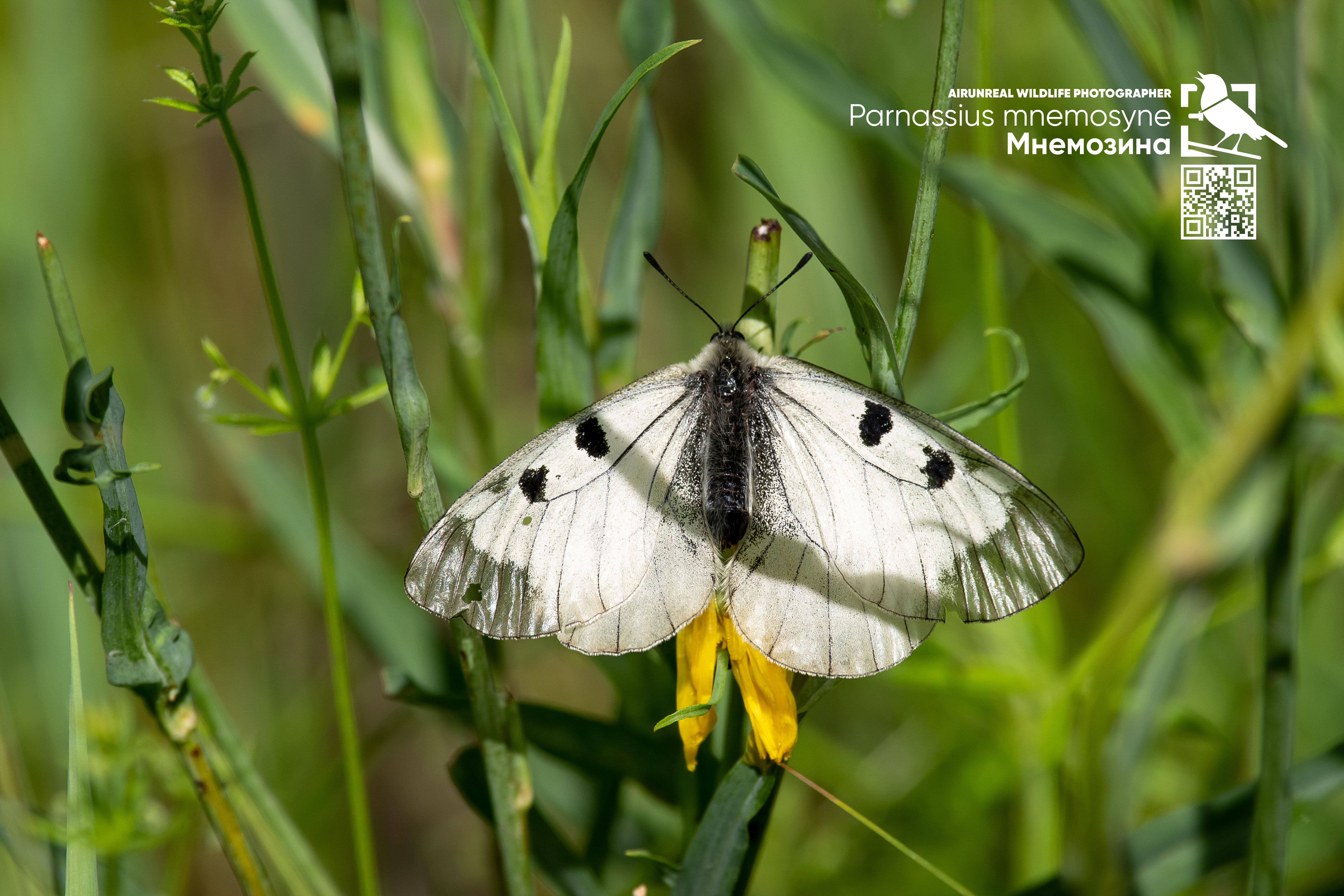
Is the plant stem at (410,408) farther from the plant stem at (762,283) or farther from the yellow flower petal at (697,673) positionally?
the plant stem at (762,283)

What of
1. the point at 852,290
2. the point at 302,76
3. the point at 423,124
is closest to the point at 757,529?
the point at 852,290

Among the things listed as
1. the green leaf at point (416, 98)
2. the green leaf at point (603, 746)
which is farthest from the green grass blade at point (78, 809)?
the green leaf at point (416, 98)

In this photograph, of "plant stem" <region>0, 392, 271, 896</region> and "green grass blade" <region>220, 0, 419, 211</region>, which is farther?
"green grass blade" <region>220, 0, 419, 211</region>

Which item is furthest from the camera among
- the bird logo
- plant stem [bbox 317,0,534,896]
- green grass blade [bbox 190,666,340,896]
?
A: the bird logo

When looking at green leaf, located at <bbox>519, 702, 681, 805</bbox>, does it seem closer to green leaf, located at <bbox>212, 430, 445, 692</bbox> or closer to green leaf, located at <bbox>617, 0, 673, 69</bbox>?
green leaf, located at <bbox>212, 430, 445, 692</bbox>

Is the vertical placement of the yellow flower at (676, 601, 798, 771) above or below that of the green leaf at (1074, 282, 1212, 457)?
below

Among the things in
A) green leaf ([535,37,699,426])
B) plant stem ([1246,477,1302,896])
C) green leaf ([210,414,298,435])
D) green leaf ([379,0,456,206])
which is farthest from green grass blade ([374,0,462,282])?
plant stem ([1246,477,1302,896])

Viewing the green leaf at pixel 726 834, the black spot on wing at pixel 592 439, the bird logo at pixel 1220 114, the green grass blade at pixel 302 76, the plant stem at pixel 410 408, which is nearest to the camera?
the plant stem at pixel 410 408

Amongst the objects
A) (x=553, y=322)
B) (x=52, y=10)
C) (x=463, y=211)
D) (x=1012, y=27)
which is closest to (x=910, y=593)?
(x=553, y=322)
